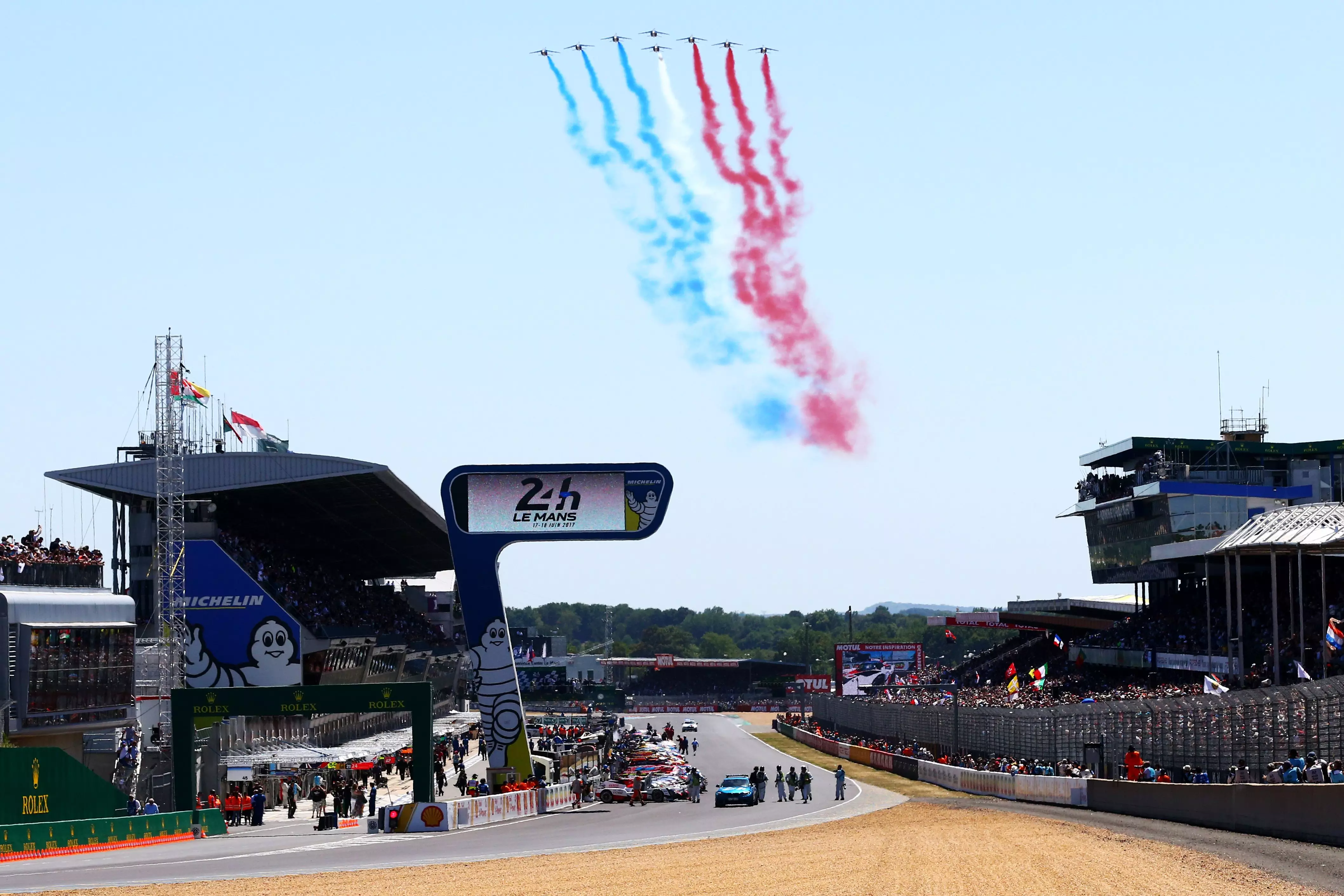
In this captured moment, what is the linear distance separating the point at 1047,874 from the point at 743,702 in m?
143

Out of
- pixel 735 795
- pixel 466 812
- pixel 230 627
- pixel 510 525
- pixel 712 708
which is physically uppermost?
pixel 510 525

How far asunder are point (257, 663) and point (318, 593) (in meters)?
13.4

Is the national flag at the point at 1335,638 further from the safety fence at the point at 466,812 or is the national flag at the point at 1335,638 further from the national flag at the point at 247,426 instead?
the national flag at the point at 247,426

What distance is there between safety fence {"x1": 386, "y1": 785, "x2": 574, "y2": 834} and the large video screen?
69813 mm

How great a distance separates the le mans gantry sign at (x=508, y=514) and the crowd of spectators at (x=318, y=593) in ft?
82.1

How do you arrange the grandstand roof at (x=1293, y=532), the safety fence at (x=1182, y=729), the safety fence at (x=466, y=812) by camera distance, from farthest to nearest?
the grandstand roof at (x=1293, y=532)
the safety fence at (x=466, y=812)
the safety fence at (x=1182, y=729)

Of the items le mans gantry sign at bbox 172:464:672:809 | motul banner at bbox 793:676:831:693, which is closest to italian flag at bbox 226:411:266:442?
le mans gantry sign at bbox 172:464:672:809

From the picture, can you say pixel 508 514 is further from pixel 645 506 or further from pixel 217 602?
pixel 217 602

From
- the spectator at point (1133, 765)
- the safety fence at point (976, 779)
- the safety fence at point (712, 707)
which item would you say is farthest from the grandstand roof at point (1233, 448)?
the safety fence at point (712, 707)

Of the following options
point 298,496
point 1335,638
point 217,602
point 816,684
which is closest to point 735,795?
point 1335,638

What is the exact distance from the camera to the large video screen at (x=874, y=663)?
11612 cm

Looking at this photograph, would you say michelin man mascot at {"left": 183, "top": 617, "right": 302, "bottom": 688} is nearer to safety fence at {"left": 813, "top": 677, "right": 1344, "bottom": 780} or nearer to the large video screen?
safety fence at {"left": 813, "top": 677, "right": 1344, "bottom": 780}

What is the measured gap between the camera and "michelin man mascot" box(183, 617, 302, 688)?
2867 inches

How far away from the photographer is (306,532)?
91312 millimetres
